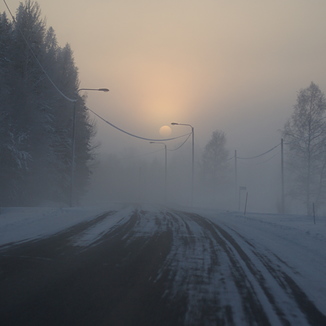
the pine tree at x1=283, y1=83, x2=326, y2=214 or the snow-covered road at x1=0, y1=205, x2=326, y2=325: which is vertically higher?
the pine tree at x1=283, y1=83, x2=326, y2=214

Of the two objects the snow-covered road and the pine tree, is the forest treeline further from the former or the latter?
the pine tree

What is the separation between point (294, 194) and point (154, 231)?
84.7 ft

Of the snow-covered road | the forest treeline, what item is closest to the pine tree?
the forest treeline

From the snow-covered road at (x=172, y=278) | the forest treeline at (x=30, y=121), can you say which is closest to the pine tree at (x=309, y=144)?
the forest treeline at (x=30, y=121)

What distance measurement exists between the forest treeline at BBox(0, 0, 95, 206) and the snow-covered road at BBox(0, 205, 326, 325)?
1788cm

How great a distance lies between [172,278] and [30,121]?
27.4 m

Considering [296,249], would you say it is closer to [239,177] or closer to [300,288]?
[300,288]

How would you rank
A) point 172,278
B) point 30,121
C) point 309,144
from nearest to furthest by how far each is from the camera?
point 172,278, point 30,121, point 309,144

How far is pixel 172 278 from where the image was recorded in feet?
22.4

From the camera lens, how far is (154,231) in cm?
1399

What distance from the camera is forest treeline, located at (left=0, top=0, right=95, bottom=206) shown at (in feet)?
91.1

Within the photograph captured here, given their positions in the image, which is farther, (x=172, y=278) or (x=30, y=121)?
(x=30, y=121)

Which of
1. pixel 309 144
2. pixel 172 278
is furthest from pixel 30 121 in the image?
pixel 172 278

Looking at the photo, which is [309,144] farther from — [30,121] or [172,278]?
[172,278]
